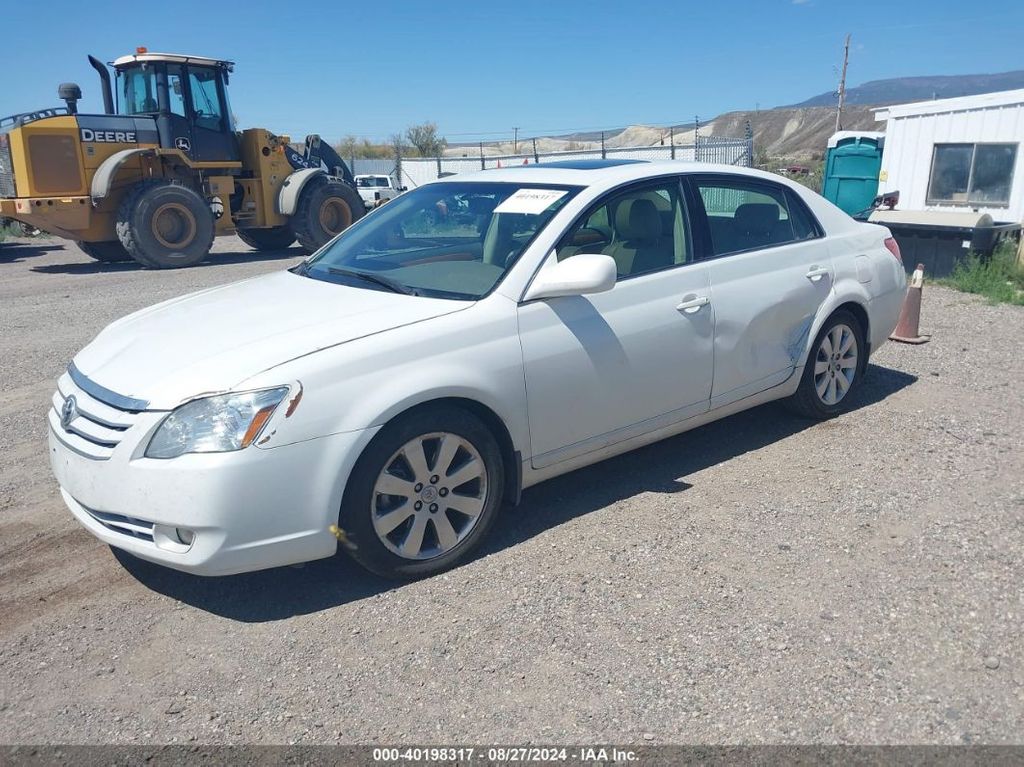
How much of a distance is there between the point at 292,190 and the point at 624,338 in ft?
44.5

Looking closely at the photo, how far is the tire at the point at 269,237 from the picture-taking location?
17969 mm

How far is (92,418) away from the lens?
335 cm

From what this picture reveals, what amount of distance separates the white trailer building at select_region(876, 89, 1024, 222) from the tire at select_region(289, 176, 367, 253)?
9.78 meters

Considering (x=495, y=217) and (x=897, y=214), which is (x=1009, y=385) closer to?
(x=495, y=217)

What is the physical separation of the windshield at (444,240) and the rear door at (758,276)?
1006mm

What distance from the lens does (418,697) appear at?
287 centimetres

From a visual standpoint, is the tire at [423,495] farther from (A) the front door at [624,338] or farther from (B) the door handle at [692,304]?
(B) the door handle at [692,304]

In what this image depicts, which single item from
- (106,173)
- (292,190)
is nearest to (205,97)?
(292,190)

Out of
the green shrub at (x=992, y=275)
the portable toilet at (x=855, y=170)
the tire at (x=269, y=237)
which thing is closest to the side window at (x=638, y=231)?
the green shrub at (x=992, y=275)

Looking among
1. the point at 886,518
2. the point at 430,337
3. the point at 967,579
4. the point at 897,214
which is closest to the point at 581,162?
the point at 430,337

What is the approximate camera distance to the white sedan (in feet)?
10.4

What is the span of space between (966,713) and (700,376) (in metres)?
2.16

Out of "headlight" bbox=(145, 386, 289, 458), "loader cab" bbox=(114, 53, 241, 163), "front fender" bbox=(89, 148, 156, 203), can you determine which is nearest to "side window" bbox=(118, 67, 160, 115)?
"loader cab" bbox=(114, 53, 241, 163)

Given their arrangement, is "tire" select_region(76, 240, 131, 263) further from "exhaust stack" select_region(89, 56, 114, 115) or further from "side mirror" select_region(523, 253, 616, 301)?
"side mirror" select_region(523, 253, 616, 301)
